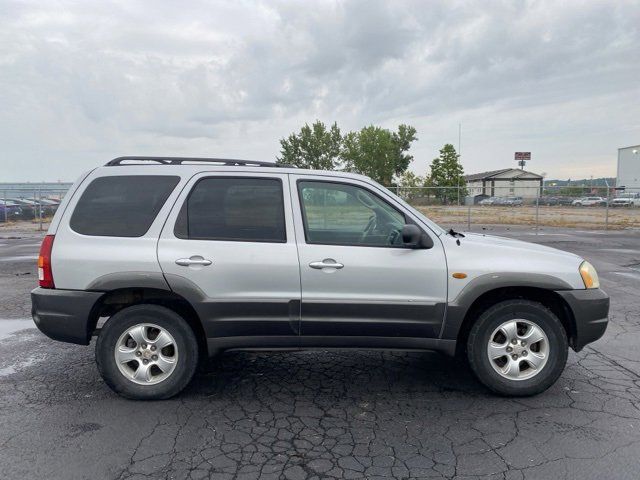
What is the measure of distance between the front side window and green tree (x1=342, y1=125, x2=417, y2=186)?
216ft

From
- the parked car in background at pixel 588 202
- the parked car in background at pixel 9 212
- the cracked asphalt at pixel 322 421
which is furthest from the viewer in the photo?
the parked car in background at pixel 588 202

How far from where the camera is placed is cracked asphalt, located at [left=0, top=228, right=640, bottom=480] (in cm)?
297

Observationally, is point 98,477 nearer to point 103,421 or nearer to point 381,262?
point 103,421

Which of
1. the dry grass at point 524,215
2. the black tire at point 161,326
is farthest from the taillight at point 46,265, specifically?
the dry grass at point 524,215

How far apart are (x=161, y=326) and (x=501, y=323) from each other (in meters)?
2.61

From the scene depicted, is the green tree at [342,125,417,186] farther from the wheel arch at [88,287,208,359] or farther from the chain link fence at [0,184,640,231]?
the wheel arch at [88,287,208,359]

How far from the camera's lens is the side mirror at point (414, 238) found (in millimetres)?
3686

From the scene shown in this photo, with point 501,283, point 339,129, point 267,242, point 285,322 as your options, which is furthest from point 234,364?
point 339,129

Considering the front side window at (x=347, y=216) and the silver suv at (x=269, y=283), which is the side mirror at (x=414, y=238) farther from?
the front side window at (x=347, y=216)

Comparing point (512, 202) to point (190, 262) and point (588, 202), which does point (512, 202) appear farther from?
point (190, 262)

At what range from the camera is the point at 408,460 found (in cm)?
304

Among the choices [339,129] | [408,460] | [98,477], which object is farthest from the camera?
[339,129]

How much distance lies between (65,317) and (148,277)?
722 mm

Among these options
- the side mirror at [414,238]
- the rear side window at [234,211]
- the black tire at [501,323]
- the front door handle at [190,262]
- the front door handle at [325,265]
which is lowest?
the black tire at [501,323]
